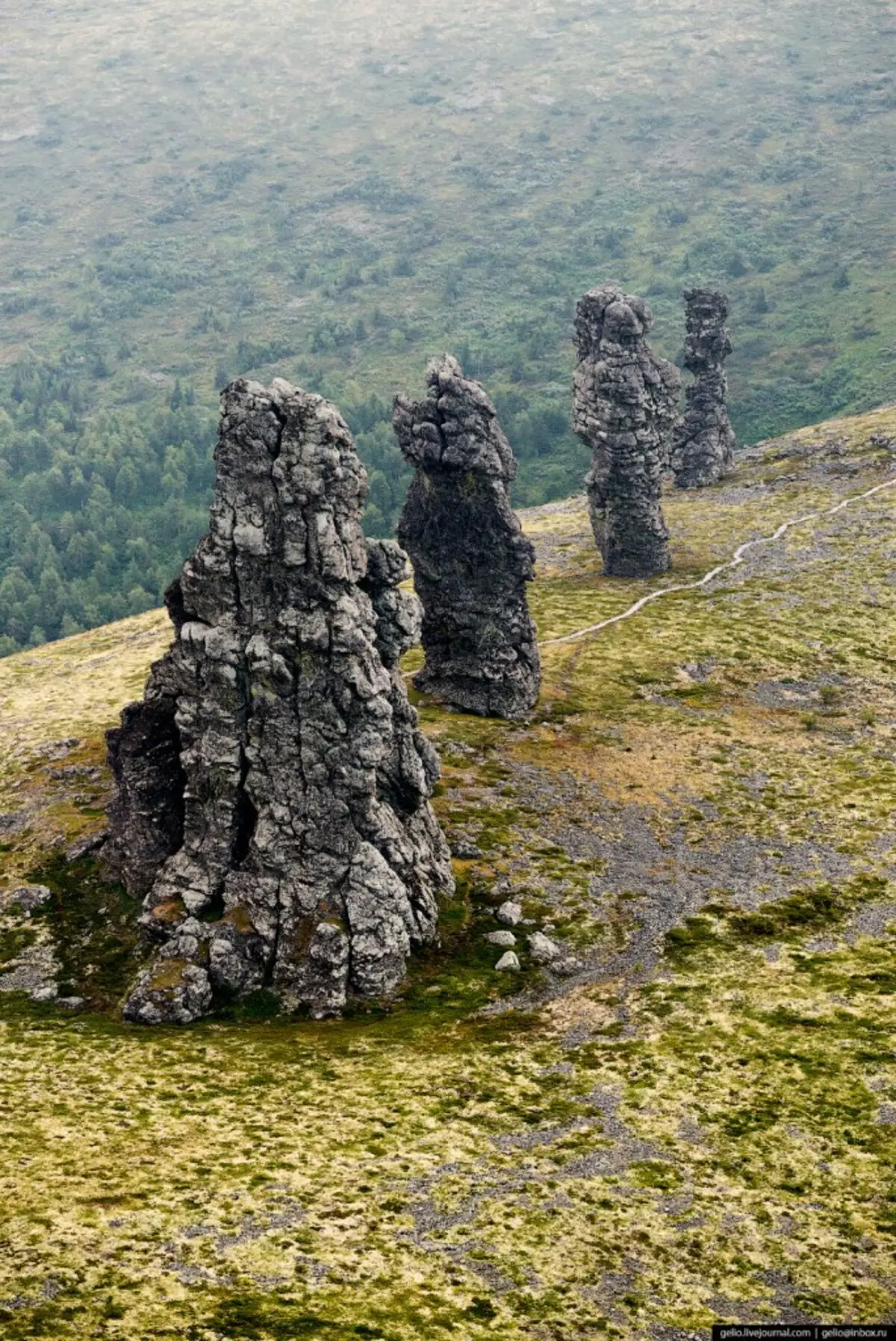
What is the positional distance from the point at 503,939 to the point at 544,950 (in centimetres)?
200

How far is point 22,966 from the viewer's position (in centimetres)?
5466

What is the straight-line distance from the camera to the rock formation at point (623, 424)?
11181 centimetres

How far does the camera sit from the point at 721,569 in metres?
119

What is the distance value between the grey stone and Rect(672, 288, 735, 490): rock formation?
107 meters

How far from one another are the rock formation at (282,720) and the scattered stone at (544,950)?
4.57 m

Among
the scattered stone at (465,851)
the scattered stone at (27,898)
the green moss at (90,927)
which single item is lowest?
the scattered stone at (465,851)

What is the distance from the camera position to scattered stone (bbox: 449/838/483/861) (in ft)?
206

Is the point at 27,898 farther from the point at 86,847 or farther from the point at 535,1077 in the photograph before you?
the point at 535,1077

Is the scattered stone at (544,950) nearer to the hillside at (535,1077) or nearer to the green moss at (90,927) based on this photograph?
the hillside at (535,1077)

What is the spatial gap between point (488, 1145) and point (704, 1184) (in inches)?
278

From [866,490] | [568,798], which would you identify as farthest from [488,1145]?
[866,490]

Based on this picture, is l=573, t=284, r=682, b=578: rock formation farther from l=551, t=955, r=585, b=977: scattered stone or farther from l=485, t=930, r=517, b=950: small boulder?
l=551, t=955, r=585, b=977: scattered stone

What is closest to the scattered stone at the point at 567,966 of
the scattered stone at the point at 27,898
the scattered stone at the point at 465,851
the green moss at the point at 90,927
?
the scattered stone at the point at 465,851

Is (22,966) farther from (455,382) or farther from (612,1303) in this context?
(455,382)
